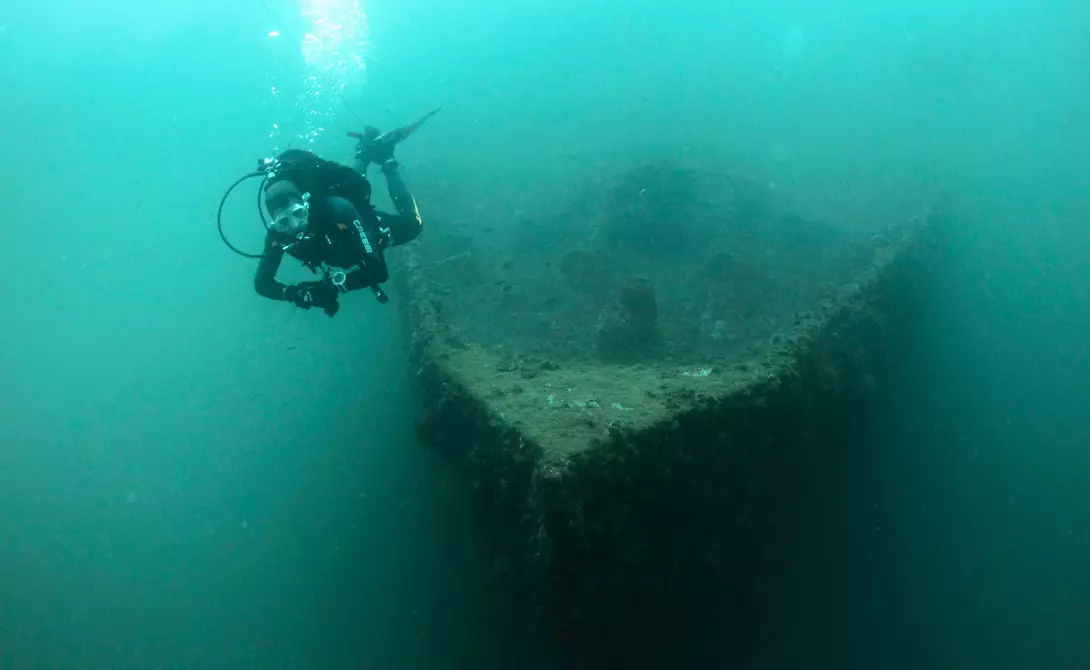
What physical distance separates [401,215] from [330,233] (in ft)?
5.14

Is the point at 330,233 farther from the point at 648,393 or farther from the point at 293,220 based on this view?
the point at 648,393

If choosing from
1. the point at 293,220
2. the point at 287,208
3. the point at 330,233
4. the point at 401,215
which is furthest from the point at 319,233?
the point at 401,215

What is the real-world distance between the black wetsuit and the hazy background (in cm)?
288

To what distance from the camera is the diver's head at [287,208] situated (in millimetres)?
4195

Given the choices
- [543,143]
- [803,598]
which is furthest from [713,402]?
[543,143]

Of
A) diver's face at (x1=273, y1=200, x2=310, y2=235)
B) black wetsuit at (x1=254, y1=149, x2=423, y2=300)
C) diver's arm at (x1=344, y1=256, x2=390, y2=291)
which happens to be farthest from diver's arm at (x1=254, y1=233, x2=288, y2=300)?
diver's arm at (x1=344, y1=256, x2=390, y2=291)

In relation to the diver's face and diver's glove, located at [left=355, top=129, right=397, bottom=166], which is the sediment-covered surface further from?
the diver's face

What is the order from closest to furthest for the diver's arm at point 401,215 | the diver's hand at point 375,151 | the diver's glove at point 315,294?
the diver's glove at point 315,294 < the diver's arm at point 401,215 < the diver's hand at point 375,151

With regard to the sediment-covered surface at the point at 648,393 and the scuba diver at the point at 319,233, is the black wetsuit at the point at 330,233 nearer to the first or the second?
the scuba diver at the point at 319,233

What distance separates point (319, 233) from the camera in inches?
164

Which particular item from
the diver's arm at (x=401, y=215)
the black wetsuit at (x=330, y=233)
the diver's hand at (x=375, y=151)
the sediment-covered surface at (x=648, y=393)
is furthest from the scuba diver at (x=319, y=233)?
the diver's hand at (x=375, y=151)

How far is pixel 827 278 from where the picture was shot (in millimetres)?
6570

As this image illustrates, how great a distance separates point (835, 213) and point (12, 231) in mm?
25864

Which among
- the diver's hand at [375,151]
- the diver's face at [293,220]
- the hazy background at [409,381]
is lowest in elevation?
the hazy background at [409,381]
